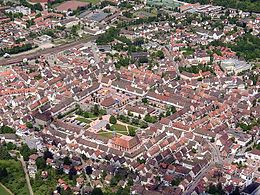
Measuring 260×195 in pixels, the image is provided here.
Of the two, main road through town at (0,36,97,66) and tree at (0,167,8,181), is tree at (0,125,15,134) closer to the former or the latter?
tree at (0,167,8,181)

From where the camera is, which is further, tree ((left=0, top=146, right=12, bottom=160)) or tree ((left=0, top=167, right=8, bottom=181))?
tree ((left=0, top=146, right=12, bottom=160))

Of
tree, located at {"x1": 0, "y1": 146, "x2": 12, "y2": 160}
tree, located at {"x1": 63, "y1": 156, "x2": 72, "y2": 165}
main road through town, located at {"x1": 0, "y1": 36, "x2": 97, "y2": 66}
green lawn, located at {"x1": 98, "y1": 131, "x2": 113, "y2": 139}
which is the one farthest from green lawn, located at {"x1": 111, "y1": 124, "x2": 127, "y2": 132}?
main road through town, located at {"x1": 0, "y1": 36, "x2": 97, "y2": 66}

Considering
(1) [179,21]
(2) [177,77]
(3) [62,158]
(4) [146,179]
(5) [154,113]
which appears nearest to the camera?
(4) [146,179]

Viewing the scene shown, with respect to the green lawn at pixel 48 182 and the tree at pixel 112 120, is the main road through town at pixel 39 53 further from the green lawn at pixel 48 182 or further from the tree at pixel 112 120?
the green lawn at pixel 48 182

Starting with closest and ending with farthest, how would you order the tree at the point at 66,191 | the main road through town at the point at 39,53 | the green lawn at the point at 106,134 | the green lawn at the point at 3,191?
the tree at the point at 66,191
the green lawn at the point at 3,191
the green lawn at the point at 106,134
the main road through town at the point at 39,53

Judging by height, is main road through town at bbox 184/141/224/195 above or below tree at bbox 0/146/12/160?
above

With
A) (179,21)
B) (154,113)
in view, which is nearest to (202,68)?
(154,113)

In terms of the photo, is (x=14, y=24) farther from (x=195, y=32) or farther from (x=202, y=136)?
(x=202, y=136)

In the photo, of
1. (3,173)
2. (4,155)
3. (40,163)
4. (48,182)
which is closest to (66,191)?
(48,182)

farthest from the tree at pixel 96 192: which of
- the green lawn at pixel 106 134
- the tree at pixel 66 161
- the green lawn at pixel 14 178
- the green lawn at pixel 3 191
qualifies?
the green lawn at pixel 106 134
